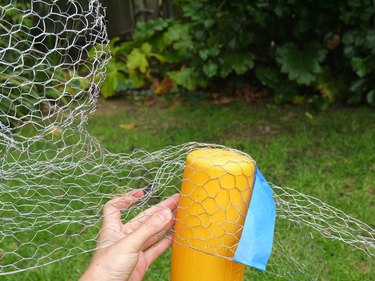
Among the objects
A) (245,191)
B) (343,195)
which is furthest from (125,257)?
(343,195)

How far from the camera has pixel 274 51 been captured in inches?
179

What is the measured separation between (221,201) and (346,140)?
2517 mm

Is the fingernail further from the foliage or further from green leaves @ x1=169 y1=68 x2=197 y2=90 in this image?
green leaves @ x1=169 y1=68 x2=197 y2=90

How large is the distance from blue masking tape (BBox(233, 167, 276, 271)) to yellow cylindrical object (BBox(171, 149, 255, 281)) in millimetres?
30

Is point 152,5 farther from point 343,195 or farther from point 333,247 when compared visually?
point 333,247

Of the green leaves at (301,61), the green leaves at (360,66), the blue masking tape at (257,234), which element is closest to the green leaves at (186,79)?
the green leaves at (301,61)

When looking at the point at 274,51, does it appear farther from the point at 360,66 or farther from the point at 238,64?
the point at 360,66

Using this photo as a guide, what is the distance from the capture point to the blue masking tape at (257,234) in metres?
1.02

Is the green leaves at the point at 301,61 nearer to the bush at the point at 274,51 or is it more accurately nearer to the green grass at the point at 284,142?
the bush at the point at 274,51

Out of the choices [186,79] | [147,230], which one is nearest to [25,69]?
[147,230]

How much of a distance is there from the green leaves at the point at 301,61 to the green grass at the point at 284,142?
0.28 m

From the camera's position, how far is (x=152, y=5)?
5578 mm

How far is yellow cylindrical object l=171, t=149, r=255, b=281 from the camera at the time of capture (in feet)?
3.46

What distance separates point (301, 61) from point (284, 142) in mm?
883
